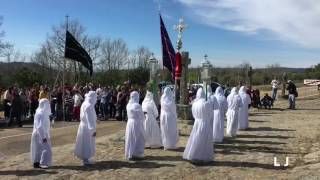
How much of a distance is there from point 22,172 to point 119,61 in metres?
56.7

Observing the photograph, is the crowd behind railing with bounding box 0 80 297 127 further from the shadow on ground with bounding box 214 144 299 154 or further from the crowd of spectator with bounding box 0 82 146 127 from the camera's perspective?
the shadow on ground with bounding box 214 144 299 154

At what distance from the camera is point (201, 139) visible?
13.9 m

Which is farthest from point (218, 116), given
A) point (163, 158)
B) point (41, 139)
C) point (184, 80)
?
point (184, 80)

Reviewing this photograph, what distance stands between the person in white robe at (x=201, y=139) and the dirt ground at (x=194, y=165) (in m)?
0.29

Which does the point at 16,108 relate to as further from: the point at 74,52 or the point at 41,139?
the point at 41,139

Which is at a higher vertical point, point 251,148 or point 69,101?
point 69,101

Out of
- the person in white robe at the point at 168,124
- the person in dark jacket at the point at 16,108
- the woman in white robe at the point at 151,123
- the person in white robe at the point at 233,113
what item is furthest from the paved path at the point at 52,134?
the person in white robe at the point at 233,113

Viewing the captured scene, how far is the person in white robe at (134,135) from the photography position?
1434 cm

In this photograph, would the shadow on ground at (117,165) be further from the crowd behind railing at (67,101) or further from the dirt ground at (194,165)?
the crowd behind railing at (67,101)

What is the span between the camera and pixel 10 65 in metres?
63.8

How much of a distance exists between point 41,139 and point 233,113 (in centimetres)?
893

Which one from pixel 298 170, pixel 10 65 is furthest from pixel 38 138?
pixel 10 65

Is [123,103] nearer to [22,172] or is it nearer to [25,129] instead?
[25,129]

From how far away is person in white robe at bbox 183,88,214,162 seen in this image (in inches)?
546
